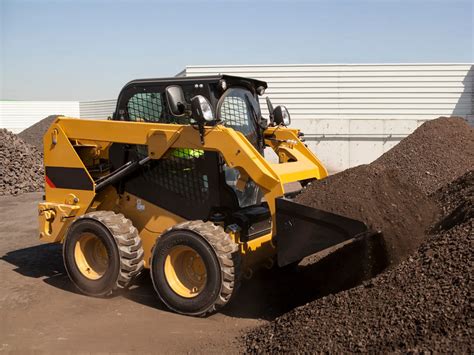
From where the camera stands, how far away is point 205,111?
4750 mm

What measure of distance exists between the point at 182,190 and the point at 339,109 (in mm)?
13885

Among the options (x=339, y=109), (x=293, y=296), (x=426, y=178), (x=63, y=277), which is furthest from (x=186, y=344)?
(x=339, y=109)

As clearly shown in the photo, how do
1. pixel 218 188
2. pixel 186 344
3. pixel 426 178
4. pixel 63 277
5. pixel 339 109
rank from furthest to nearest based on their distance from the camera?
pixel 339 109
pixel 426 178
pixel 63 277
pixel 218 188
pixel 186 344

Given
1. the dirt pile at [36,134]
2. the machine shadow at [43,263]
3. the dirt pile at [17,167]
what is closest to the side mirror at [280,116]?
the machine shadow at [43,263]

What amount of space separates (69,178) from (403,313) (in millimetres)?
4048

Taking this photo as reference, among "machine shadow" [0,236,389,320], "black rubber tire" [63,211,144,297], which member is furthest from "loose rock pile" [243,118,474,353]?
"black rubber tire" [63,211,144,297]

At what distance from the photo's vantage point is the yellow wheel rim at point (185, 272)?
491cm

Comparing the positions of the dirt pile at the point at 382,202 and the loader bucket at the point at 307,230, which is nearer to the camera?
the loader bucket at the point at 307,230

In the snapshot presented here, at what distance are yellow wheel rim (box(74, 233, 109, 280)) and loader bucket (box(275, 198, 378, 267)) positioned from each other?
213cm

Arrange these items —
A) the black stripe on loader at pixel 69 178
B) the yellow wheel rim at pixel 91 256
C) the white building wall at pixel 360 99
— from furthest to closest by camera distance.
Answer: the white building wall at pixel 360 99
the black stripe on loader at pixel 69 178
the yellow wheel rim at pixel 91 256

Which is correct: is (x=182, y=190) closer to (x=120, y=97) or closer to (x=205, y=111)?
(x=205, y=111)

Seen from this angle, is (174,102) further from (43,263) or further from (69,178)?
(43,263)

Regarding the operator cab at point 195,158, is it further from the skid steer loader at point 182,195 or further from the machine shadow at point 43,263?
the machine shadow at point 43,263

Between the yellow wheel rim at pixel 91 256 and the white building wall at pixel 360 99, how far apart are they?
12656 mm
